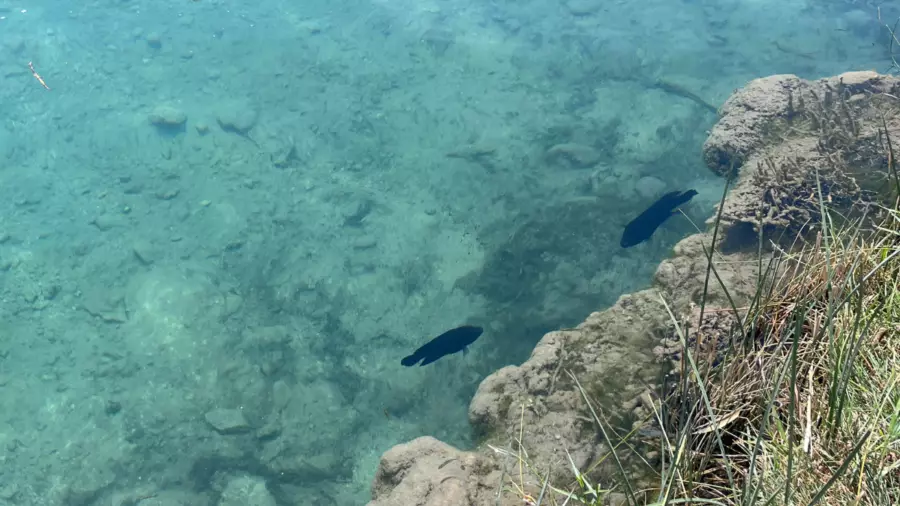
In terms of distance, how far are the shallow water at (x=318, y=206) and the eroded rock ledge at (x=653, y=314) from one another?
0.82m

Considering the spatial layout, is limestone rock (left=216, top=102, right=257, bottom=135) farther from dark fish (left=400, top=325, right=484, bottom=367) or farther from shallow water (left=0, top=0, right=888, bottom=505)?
dark fish (left=400, top=325, right=484, bottom=367)

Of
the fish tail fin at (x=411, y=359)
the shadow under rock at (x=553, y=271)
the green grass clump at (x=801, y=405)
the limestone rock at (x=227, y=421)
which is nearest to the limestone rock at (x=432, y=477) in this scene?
the green grass clump at (x=801, y=405)

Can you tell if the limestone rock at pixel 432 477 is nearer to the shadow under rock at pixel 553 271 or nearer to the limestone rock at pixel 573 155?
the shadow under rock at pixel 553 271

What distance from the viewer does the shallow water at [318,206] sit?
508cm

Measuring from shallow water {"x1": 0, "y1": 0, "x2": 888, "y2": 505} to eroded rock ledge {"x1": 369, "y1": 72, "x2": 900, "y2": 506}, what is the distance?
816mm

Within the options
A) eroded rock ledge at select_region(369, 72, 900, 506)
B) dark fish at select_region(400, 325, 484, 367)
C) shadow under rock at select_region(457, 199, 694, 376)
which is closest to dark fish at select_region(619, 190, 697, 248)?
eroded rock ledge at select_region(369, 72, 900, 506)

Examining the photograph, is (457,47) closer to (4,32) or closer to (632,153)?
(632,153)

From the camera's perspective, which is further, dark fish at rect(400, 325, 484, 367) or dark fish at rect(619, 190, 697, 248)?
dark fish at rect(619, 190, 697, 248)

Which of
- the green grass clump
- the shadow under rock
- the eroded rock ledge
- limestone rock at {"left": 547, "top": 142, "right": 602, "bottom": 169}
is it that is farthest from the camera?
limestone rock at {"left": 547, "top": 142, "right": 602, "bottom": 169}

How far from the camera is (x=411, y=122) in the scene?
24.1ft

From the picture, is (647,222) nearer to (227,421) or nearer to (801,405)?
(801,405)

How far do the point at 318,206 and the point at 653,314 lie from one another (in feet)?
13.6

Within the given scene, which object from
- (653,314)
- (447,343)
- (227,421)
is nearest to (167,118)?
(227,421)

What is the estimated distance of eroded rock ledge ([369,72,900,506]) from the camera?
130 inches
